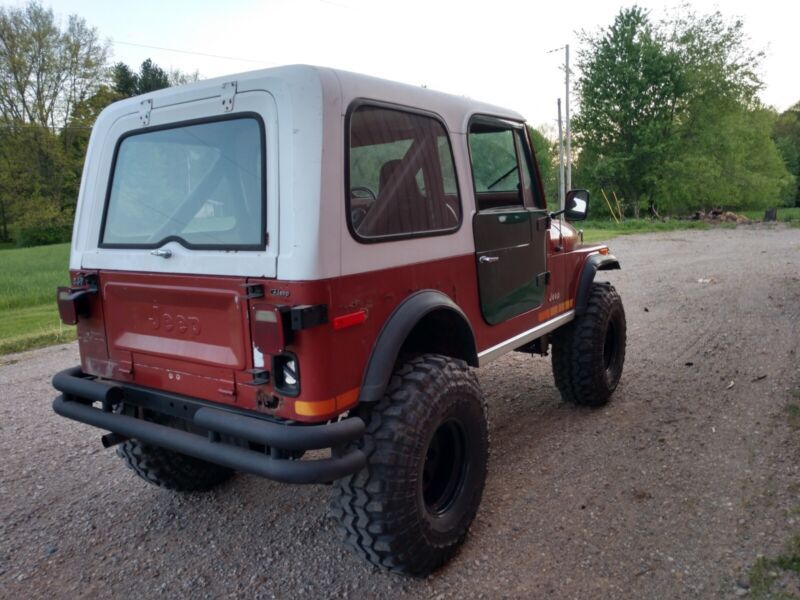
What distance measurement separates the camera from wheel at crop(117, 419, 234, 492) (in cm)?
339

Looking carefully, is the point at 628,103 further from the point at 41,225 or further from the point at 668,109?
the point at 41,225

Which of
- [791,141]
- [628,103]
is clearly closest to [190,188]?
[628,103]

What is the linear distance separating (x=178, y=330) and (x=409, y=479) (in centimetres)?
124

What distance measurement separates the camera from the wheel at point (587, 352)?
14.8ft

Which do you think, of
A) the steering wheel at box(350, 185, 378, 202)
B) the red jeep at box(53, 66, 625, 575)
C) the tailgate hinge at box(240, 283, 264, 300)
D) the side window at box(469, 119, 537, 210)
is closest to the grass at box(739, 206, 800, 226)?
the side window at box(469, 119, 537, 210)

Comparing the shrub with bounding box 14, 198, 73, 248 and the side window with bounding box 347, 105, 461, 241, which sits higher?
the shrub with bounding box 14, 198, 73, 248

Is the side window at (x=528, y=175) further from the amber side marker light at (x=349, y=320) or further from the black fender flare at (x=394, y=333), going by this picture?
the amber side marker light at (x=349, y=320)

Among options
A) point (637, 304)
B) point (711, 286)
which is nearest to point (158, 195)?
point (637, 304)

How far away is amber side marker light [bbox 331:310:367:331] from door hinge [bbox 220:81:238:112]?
40.4 inches

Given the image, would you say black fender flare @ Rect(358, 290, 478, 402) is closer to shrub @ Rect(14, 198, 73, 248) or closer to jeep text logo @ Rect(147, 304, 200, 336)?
jeep text logo @ Rect(147, 304, 200, 336)

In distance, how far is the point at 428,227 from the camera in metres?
3.00

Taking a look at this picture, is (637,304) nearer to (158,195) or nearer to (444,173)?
(444,173)

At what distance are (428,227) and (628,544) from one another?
1.87m

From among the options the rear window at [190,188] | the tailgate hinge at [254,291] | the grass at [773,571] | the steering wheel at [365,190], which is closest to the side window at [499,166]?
the steering wheel at [365,190]
